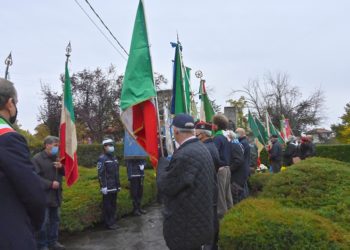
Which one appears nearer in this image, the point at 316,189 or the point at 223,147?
the point at 316,189

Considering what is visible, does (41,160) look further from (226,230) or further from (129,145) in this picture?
(129,145)

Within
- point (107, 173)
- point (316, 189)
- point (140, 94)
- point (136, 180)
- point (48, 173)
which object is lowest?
point (316, 189)

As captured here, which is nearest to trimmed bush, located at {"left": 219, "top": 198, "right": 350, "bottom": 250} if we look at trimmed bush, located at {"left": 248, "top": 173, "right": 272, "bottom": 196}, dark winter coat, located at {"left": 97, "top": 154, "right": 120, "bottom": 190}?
dark winter coat, located at {"left": 97, "top": 154, "right": 120, "bottom": 190}

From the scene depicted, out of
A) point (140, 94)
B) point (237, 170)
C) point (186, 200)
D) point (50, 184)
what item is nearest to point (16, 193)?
point (186, 200)

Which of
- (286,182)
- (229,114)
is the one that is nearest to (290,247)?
(286,182)

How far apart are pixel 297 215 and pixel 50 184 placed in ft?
13.3

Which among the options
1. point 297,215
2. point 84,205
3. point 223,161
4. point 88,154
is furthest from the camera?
point 88,154

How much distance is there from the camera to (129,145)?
1181 centimetres

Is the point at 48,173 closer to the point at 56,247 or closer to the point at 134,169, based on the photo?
the point at 56,247

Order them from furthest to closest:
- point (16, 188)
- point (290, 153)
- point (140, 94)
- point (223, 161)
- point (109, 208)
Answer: point (290, 153) < point (109, 208) < point (223, 161) < point (140, 94) < point (16, 188)

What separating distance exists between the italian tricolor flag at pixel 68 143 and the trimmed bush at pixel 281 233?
3.40m

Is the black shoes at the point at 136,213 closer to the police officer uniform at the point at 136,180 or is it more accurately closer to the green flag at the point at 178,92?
the police officer uniform at the point at 136,180

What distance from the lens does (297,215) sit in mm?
4766

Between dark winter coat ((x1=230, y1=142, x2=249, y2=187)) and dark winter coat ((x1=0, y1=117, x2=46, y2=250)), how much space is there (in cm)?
514
